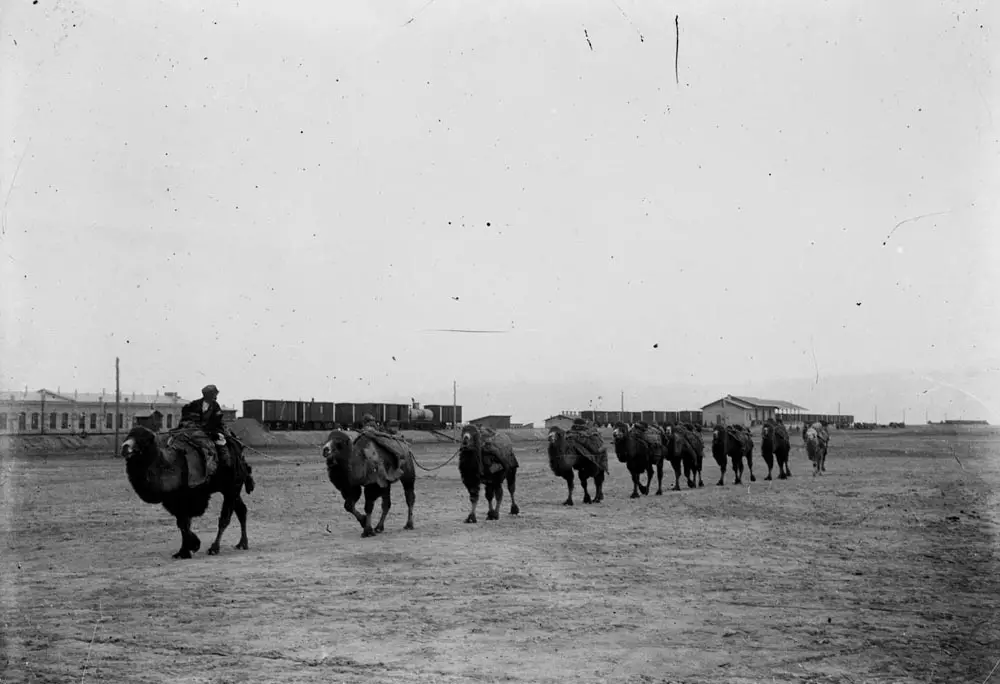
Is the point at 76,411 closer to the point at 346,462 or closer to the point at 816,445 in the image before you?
the point at 816,445

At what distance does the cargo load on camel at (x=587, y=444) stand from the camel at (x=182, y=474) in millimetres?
8613

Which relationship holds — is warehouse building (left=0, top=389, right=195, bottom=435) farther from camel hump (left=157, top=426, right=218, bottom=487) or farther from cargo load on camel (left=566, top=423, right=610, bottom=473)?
camel hump (left=157, top=426, right=218, bottom=487)

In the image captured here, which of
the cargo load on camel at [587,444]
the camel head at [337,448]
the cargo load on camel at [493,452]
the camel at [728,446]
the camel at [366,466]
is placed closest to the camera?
the camel head at [337,448]

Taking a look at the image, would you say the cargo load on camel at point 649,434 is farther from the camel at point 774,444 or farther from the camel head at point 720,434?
the camel at point 774,444

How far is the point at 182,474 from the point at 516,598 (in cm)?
507

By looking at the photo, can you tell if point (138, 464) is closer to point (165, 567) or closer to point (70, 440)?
point (165, 567)

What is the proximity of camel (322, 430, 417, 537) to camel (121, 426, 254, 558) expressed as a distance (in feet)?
4.79

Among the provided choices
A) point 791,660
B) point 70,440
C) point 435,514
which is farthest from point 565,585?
point 70,440

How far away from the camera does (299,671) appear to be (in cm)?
661

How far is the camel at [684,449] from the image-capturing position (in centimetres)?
2361

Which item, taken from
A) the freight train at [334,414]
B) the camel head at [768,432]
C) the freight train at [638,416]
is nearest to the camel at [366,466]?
the camel head at [768,432]

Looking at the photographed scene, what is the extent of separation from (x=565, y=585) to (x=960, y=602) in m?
4.30

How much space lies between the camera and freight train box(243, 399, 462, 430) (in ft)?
217

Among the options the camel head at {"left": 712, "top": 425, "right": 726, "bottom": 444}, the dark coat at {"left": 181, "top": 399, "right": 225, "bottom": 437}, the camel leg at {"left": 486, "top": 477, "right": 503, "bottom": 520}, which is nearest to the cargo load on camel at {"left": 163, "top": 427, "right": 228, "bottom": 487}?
the dark coat at {"left": 181, "top": 399, "right": 225, "bottom": 437}
